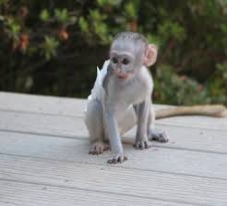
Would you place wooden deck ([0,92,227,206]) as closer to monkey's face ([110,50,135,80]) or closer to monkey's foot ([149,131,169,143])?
monkey's foot ([149,131,169,143])

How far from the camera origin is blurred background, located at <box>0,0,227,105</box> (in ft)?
18.0

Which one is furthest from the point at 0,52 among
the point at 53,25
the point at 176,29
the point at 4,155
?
the point at 4,155

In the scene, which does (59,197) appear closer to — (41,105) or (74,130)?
(74,130)

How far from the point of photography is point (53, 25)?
5.62 meters

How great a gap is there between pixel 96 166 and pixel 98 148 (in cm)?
24

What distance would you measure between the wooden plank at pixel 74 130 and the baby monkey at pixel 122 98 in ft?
0.48

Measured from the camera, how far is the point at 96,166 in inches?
136

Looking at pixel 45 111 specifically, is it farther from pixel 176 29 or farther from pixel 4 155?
pixel 176 29

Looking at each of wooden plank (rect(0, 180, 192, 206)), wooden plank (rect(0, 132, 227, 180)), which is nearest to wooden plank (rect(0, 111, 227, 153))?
wooden plank (rect(0, 132, 227, 180))

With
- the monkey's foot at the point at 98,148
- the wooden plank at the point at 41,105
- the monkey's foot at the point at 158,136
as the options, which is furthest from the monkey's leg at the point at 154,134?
the wooden plank at the point at 41,105

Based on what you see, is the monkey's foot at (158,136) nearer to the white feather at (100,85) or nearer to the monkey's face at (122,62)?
the white feather at (100,85)

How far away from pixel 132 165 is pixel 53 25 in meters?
2.41

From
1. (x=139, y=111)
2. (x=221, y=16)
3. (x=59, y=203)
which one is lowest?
(x=59, y=203)

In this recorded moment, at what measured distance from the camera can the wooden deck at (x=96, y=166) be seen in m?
3.02
